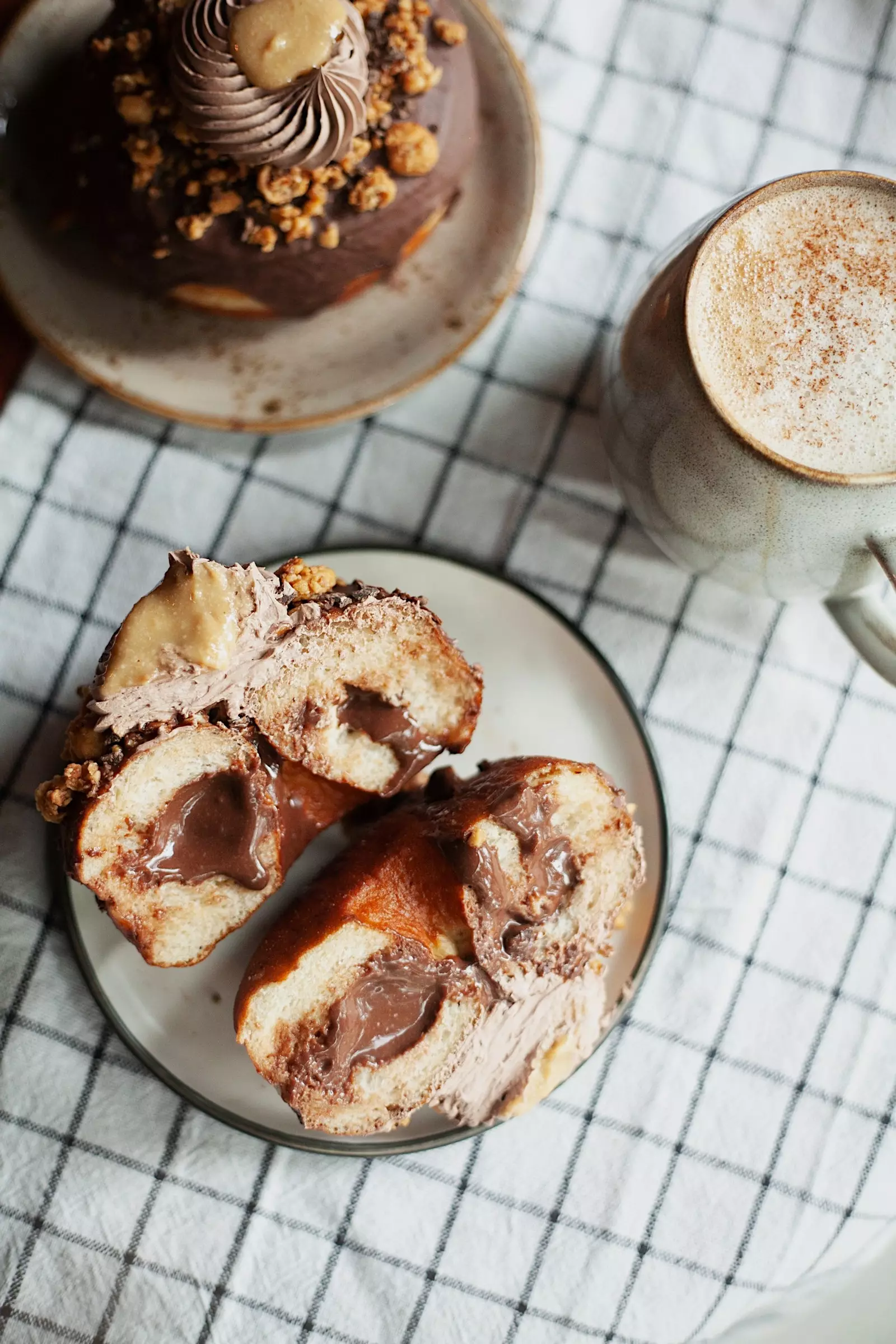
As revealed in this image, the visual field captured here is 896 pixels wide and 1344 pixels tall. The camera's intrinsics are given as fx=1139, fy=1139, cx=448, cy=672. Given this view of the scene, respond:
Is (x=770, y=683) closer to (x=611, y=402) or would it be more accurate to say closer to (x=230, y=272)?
(x=611, y=402)

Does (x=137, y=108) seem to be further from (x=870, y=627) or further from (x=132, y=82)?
(x=870, y=627)

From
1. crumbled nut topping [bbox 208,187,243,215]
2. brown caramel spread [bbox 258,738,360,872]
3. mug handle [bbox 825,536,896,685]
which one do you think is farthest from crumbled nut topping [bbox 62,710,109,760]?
mug handle [bbox 825,536,896,685]

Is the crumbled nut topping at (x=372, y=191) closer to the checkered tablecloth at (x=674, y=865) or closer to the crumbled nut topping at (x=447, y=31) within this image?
the crumbled nut topping at (x=447, y=31)

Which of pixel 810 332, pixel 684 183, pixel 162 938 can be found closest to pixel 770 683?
pixel 810 332

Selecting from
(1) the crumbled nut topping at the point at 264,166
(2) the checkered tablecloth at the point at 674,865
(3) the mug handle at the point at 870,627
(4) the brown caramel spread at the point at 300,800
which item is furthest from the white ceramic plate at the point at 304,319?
(3) the mug handle at the point at 870,627

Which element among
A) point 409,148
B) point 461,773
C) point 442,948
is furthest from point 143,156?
point 442,948

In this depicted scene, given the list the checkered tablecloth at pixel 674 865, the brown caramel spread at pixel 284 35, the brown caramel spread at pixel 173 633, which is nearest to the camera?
the brown caramel spread at pixel 173 633
